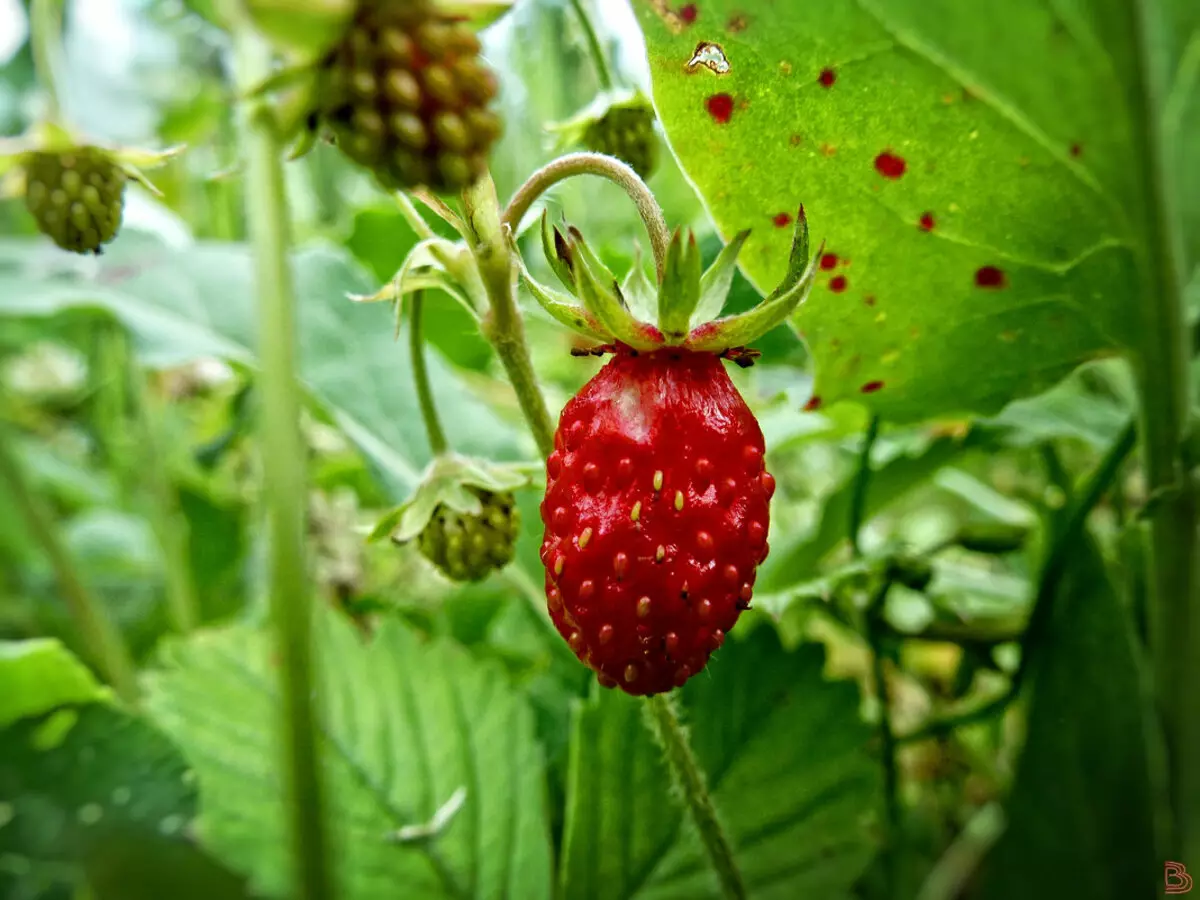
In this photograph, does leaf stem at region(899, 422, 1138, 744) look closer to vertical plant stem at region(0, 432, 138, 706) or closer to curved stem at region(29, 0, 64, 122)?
curved stem at region(29, 0, 64, 122)

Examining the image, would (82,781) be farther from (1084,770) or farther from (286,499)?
(1084,770)

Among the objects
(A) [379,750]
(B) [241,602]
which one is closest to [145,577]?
(B) [241,602]

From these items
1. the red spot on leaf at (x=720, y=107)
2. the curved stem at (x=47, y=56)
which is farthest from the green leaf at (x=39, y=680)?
the red spot on leaf at (x=720, y=107)

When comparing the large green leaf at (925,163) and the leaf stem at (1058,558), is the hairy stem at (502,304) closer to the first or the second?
the large green leaf at (925,163)

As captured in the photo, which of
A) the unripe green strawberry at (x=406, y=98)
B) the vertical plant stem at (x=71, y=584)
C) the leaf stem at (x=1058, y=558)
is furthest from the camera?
the vertical plant stem at (x=71, y=584)

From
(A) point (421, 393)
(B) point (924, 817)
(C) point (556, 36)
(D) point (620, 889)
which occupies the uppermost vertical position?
(C) point (556, 36)

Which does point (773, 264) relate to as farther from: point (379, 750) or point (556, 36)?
point (556, 36)
